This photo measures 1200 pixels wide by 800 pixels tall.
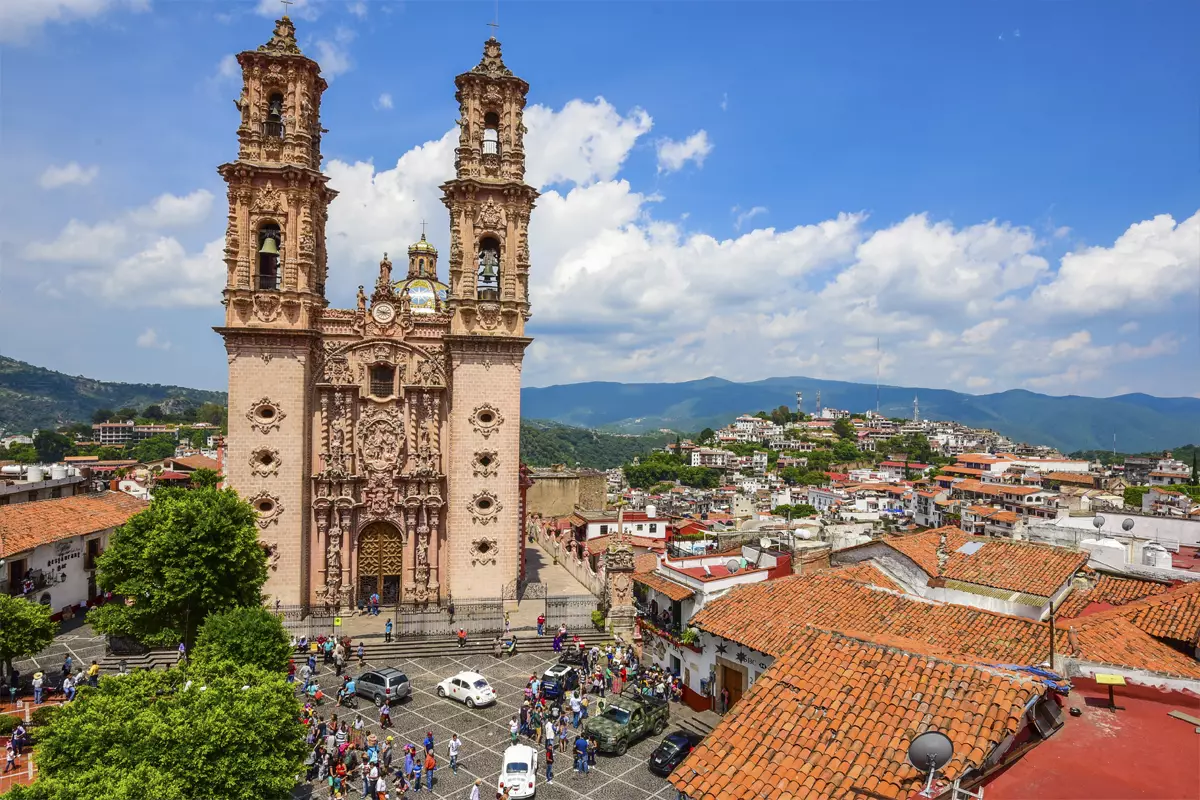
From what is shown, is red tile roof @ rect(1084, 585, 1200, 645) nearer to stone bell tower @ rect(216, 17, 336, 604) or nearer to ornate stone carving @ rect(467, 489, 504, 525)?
ornate stone carving @ rect(467, 489, 504, 525)

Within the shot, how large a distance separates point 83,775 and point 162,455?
13975cm

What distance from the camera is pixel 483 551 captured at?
111 ft

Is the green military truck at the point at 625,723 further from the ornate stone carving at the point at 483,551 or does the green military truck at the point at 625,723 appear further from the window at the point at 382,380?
the window at the point at 382,380

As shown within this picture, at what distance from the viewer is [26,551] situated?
30.5 m

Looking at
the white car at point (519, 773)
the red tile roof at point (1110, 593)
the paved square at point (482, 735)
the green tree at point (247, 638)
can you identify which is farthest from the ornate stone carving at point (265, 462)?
the red tile roof at point (1110, 593)

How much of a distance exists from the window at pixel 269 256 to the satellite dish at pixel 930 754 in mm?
32635

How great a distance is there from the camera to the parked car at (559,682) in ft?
82.9

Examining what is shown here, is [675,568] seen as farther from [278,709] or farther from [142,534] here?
[142,534]

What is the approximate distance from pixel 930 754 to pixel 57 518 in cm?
3998

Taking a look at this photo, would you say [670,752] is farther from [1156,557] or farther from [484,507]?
[1156,557]

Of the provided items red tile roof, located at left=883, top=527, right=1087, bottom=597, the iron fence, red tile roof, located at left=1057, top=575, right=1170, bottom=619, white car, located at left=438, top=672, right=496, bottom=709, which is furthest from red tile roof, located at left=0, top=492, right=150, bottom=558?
red tile roof, located at left=1057, top=575, right=1170, bottom=619

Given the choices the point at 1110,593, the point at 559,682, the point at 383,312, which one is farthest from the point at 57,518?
the point at 1110,593

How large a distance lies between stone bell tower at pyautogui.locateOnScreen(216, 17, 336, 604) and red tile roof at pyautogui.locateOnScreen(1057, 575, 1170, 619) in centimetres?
2934

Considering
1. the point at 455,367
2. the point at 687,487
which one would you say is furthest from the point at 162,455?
the point at 455,367
